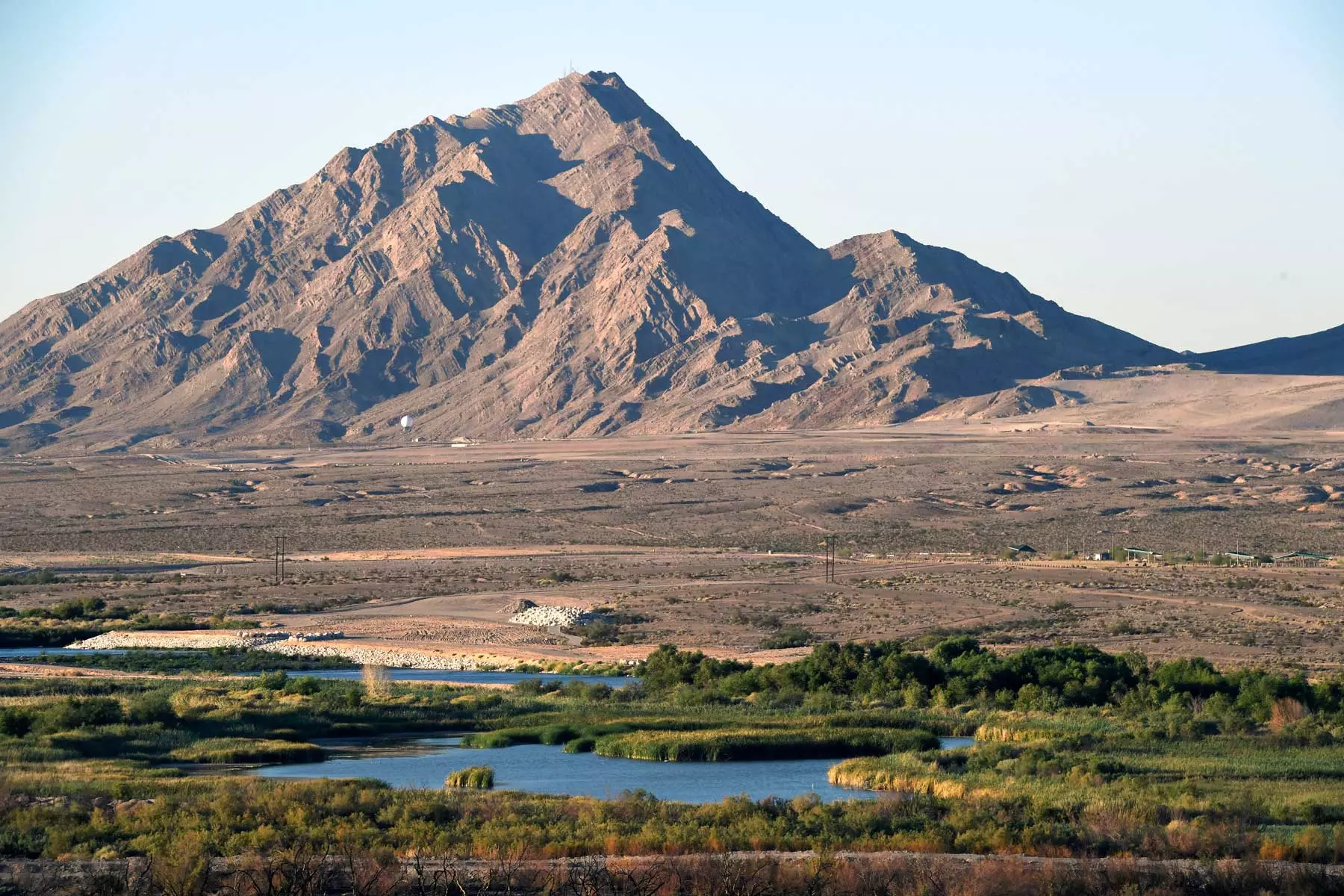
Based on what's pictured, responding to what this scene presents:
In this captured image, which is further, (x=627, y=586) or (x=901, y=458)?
(x=901, y=458)

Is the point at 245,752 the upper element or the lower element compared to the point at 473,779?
upper

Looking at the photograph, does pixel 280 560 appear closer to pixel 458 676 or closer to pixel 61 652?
pixel 61 652

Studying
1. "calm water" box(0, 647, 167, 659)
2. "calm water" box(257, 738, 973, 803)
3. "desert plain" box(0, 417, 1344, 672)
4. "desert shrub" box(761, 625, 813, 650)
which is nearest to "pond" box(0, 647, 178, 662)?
"calm water" box(0, 647, 167, 659)

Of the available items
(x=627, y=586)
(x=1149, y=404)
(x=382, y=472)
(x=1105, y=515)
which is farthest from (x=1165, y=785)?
(x=1149, y=404)

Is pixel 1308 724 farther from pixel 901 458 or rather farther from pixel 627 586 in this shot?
pixel 901 458

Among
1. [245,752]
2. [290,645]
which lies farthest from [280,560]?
[245,752]
